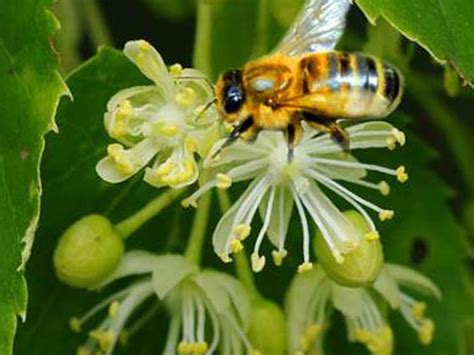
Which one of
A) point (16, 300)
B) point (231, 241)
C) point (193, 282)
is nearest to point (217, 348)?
point (193, 282)

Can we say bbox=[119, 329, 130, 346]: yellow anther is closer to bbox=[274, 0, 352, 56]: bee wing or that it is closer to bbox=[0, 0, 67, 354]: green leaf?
bbox=[0, 0, 67, 354]: green leaf

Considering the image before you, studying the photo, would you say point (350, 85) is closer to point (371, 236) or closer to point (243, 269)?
point (371, 236)

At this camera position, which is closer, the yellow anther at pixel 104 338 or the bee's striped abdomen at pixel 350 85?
the bee's striped abdomen at pixel 350 85

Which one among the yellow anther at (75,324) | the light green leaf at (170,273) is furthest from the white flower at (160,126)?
the yellow anther at (75,324)

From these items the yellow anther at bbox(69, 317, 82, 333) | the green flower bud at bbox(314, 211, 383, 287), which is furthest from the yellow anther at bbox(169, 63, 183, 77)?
the yellow anther at bbox(69, 317, 82, 333)

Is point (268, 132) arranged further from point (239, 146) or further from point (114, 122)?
point (114, 122)

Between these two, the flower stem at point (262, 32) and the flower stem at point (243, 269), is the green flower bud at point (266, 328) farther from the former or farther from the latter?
the flower stem at point (262, 32)

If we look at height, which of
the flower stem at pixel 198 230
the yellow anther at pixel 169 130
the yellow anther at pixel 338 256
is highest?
the yellow anther at pixel 169 130
